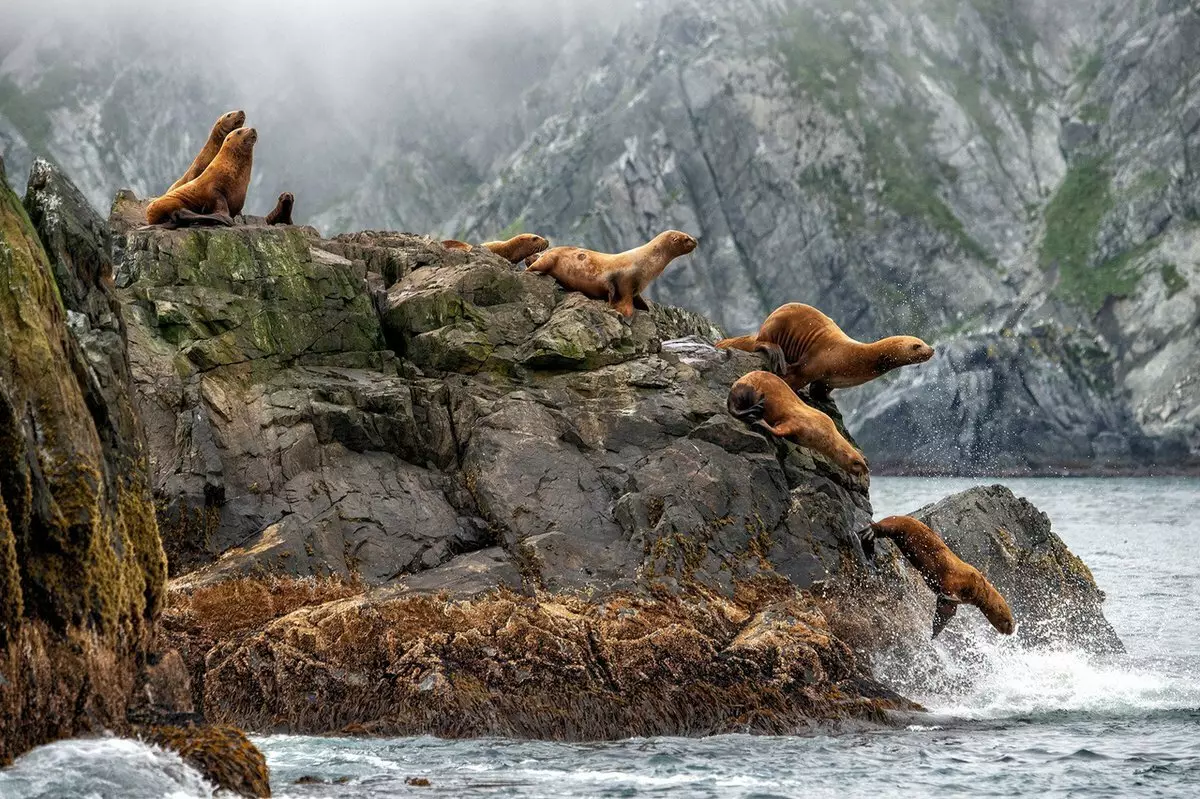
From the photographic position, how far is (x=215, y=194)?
60.6 ft

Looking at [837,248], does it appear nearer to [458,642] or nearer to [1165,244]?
[1165,244]

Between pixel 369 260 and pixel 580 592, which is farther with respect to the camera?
pixel 369 260

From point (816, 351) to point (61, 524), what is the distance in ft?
40.9

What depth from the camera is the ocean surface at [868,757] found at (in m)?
9.64

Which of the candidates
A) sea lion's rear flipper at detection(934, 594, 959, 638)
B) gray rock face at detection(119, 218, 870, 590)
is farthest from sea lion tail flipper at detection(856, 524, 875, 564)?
sea lion's rear flipper at detection(934, 594, 959, 638)

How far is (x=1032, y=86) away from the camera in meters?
180

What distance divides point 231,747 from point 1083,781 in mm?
7665

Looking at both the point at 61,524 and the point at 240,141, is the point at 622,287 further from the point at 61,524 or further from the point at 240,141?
→ the point at 61,524

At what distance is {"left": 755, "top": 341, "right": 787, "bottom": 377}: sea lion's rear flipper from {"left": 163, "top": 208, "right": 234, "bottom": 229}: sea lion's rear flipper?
750 cm

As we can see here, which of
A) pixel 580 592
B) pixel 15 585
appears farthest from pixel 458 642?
pixel 15 585

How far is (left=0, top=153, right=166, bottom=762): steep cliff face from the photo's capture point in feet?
30.0

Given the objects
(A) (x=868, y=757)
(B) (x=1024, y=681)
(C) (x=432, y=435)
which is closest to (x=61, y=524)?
(C) (x=432, y=435)

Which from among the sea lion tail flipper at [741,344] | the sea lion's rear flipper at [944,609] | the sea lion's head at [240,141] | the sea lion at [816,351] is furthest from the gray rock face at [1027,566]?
the sea lion's head at [240,141]

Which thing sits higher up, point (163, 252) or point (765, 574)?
point (163, 252)
